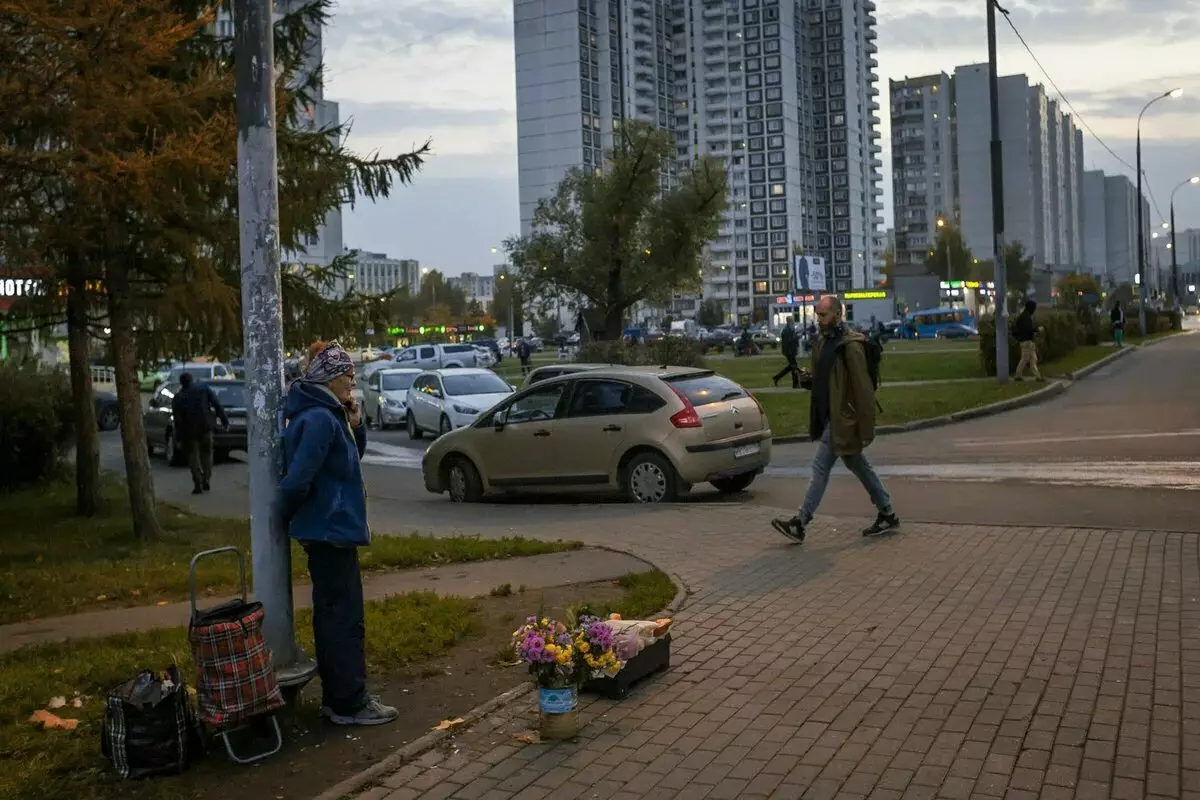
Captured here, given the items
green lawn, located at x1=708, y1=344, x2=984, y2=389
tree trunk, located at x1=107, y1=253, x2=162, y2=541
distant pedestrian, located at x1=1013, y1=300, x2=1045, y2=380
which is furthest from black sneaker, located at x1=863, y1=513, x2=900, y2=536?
green lawn, located at x1=708, y1=344, x2=984, y2=389

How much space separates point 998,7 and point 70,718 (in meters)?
28.1

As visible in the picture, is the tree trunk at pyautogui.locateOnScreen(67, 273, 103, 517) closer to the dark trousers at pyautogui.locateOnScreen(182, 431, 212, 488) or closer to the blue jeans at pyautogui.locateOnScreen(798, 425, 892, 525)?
the dark trousers at pyautogui.locateOnScreen(182, 431, 212, 488)

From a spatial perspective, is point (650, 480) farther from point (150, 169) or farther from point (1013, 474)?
point (150, 169)

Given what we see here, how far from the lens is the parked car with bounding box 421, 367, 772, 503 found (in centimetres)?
1361

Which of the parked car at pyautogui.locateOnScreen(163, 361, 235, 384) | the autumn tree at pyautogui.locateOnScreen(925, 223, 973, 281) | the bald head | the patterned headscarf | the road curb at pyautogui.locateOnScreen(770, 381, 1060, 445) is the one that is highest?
the autumn tree at pyautogui.locateOnScreen(925, 223, 973, 281)

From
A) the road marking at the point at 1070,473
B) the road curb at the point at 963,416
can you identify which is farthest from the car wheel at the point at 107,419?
the road marking at the point at 1070,473

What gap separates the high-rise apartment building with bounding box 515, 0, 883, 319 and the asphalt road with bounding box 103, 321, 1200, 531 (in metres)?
126

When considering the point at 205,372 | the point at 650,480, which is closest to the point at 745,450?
the point at 650,480

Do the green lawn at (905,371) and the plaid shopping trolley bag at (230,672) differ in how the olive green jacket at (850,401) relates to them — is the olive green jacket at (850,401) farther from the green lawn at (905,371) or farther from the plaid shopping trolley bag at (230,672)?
the green lawn at (905,371)

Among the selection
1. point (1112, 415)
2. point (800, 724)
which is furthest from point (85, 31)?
point (1112, 415)

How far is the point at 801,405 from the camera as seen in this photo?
26.8 m

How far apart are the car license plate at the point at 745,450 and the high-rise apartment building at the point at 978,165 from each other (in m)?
133

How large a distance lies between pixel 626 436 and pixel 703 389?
1.03 m

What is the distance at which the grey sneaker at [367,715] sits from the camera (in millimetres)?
5672
